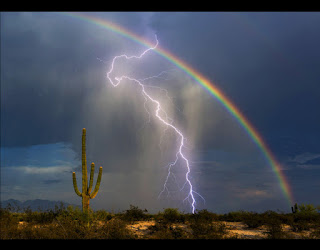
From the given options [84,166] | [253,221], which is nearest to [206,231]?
[253,221]

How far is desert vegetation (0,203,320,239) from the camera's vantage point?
35.0 feet

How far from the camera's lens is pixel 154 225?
13625mm

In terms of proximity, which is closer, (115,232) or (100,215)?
(115,232)

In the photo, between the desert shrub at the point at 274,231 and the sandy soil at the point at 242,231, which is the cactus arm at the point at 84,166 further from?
the desert shrub at the point at 274,231

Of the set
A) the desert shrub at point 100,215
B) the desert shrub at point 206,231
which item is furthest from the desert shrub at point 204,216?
the desert shrub at point 100,215

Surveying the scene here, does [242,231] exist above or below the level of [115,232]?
below

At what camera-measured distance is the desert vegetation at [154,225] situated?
1066cm

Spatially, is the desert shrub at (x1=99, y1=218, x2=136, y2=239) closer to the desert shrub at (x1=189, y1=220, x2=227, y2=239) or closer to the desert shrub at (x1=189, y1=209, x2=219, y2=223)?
the desert shrub at (x1=189, y1=220, x2=227, y2=239)

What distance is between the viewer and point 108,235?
34.2 feet

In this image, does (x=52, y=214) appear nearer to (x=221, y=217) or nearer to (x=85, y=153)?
(x=85, y=153)

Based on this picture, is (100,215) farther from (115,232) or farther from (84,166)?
(115,232)

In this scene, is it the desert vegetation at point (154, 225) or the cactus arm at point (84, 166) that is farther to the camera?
the cactus arm at point (84, 166)

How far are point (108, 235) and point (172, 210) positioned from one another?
244 inches

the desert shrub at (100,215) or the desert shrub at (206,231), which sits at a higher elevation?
the desert shrub at (100,215)
